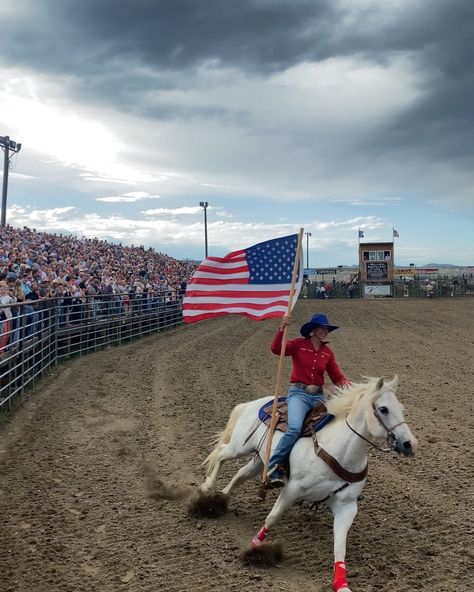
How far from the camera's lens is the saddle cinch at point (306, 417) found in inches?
194

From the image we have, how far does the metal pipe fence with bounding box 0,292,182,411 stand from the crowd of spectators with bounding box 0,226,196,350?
0.08m

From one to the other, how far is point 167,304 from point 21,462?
1758cm

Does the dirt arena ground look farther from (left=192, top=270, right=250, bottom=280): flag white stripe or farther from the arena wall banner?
the arena wall banner

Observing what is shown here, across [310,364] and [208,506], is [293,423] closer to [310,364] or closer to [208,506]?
[310,364]

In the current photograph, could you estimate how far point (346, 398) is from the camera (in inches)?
190

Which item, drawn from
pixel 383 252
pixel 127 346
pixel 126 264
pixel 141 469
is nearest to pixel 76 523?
pixel 141 469

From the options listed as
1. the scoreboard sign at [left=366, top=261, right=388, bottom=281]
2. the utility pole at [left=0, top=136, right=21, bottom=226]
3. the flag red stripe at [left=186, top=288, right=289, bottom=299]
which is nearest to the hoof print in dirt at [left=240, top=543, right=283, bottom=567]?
the flag red stripe at [left=186, top=288, right=289, bottom=299]

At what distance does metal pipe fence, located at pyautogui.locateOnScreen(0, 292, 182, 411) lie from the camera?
10078 mm

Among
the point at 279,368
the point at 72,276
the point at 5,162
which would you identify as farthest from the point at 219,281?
the point at 5,162

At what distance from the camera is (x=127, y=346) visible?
17984 mm

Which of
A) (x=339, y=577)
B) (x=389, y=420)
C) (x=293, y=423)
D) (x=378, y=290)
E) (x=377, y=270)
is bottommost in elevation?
(x=339, y=577)

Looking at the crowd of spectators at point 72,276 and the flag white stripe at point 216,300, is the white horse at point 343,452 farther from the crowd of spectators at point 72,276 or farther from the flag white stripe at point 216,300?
the crowd of spectators at point 72,276

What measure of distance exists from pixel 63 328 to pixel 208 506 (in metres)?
10.3

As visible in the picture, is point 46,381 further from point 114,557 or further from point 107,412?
point 114,557
